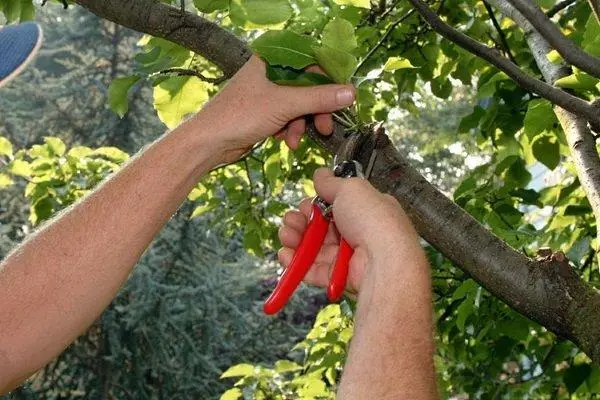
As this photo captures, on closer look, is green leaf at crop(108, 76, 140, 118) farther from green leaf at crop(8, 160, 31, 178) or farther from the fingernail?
green leaf at crop(8, 160, 31, 178)

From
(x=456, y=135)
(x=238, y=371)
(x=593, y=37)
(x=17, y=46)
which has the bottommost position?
(x=238, y=371)

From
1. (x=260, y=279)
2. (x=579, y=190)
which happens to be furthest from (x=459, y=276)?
(x=260, y=279)

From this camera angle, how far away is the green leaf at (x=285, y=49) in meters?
1.54

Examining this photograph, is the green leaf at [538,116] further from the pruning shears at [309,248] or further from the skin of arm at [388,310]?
the skin of arm at [388,310]

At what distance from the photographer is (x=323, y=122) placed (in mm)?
1737

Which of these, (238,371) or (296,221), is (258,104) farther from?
(238,371)

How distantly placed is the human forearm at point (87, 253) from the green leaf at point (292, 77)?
0.17m

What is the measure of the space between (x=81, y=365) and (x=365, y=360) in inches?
538

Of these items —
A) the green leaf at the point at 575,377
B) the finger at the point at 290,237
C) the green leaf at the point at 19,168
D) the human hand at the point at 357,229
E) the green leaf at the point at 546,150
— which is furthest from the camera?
the green leaf at the point at 19,168

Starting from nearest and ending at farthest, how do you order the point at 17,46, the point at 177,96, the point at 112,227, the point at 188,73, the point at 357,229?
the point at 357,229 < the point at 112,227 < the point at 188,73 < the point at 177,96 < the point at 17,46

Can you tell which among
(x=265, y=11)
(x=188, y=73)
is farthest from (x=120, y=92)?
(x=265, y=11)

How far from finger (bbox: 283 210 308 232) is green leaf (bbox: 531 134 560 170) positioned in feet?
4.86

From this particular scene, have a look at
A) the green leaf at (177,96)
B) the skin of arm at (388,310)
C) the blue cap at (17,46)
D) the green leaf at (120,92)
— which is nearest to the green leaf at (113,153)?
the blue cap at (17,46)

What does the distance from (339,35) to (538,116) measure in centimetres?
69
